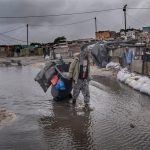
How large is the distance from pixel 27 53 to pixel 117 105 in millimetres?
70247

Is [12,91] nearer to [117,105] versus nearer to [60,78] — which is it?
[60,78]

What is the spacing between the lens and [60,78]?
13.9m

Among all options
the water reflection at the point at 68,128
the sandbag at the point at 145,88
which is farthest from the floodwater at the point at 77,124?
the sandbag at the point at 145,88

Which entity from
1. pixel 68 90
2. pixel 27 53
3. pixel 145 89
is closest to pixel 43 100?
pixel 68 90

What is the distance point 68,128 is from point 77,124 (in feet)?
1.56

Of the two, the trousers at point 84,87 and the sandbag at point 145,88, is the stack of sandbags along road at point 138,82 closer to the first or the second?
the sandbag at point 145,88

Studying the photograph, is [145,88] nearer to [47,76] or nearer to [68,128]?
[47,76]

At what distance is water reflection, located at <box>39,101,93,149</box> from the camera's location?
8.50m

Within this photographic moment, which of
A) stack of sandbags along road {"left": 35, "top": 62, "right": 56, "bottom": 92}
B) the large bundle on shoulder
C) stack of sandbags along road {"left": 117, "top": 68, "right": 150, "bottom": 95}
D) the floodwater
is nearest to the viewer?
the floodwater

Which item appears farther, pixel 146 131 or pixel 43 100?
pixel 43 100

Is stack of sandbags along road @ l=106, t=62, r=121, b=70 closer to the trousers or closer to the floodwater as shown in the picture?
the floodwater

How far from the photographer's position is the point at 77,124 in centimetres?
1036

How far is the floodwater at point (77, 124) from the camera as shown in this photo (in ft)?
27.7

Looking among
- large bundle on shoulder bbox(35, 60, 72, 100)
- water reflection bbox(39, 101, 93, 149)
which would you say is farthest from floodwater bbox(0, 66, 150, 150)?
large bundle on shoulder bbox(35, 60, 72, 100)
